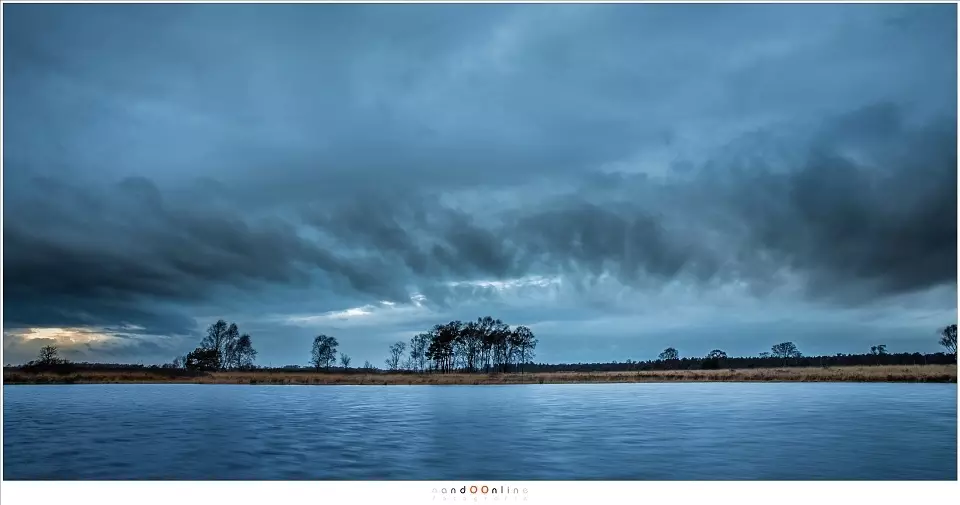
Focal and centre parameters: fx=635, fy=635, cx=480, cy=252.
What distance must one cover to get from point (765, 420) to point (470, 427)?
8159 mm

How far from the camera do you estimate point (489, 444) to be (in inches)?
520

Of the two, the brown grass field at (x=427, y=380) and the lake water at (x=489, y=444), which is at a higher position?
the lake water at (x=489, y=444)

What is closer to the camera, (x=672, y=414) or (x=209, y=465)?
(x=209, y=465)

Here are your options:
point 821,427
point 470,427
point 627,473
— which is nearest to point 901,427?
point 821,427

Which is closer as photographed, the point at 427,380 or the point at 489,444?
the point at 489,444

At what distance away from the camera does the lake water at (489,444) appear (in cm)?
997

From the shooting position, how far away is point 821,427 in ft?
50.5

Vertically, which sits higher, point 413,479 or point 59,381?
point 413,479

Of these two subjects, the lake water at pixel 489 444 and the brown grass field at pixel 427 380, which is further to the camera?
the brown grass field at pixel 427 380

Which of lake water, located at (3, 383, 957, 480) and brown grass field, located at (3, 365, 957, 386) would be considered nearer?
lake water, located at (3, 383, 957, 480)

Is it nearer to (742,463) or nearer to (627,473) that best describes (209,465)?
(627,473)

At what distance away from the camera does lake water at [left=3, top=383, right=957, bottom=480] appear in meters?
9.97

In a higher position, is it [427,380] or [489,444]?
[489,444]
